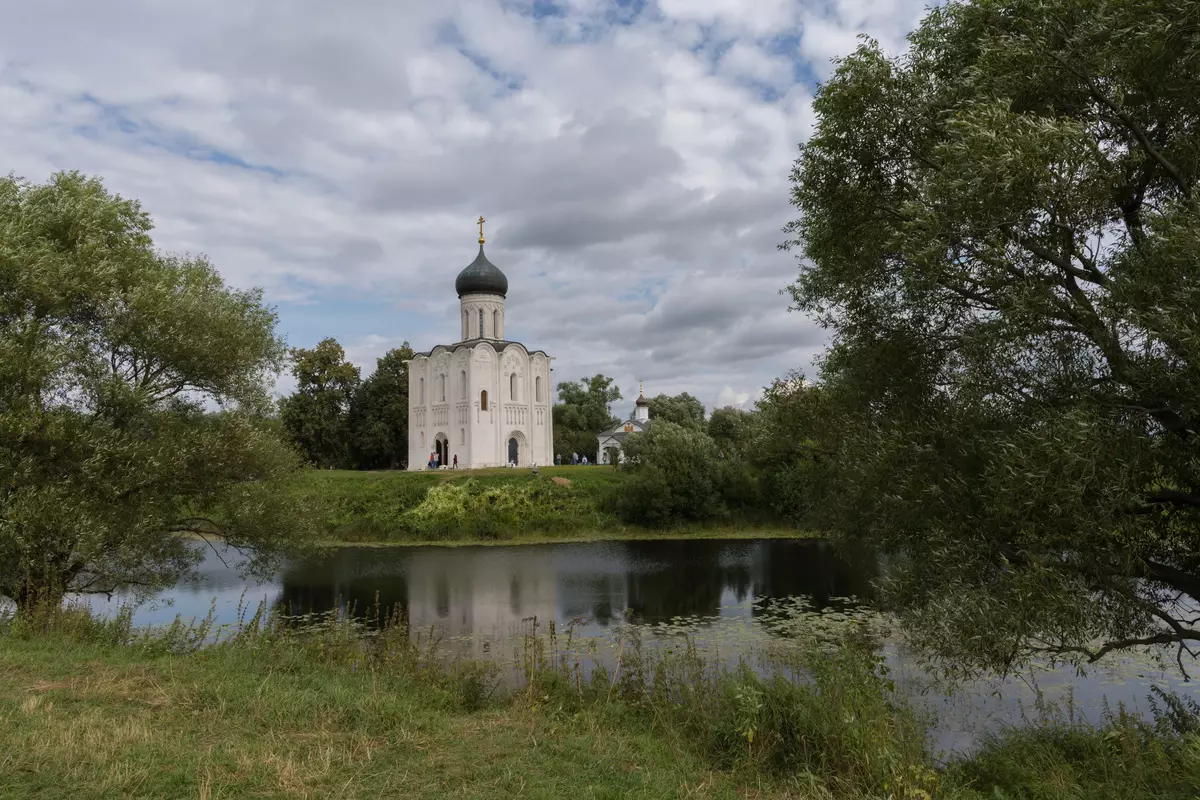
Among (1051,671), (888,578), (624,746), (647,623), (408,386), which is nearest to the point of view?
(624,746)

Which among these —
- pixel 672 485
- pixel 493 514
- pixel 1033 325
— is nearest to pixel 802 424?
pixel 1033 325

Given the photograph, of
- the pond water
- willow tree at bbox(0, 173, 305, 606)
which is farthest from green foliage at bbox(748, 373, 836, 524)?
willow tree at bbox(0, 173, 305, 606)

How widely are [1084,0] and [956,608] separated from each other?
5415 mm

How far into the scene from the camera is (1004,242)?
665 centimetres

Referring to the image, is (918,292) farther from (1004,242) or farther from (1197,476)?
(1197,476)

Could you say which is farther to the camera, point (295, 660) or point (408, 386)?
point (408, 386)

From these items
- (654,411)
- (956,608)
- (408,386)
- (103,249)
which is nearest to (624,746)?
(956,608)

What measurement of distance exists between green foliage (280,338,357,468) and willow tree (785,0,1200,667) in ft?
146

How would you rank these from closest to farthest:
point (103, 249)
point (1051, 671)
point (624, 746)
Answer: point (624, 746), point (1051, 671), point (103, 249)

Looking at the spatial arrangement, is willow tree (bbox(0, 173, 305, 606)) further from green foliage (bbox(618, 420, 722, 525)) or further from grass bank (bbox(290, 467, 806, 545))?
green foliage (bbox(618, 420, 722, 525))

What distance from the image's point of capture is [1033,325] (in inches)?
264

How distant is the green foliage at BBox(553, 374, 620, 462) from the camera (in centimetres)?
6278

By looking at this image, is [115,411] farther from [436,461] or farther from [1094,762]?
[436,461]

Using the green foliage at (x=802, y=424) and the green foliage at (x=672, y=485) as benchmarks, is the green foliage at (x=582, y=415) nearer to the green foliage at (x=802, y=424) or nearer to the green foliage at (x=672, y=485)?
the green foliage at (x=672, y=485)
